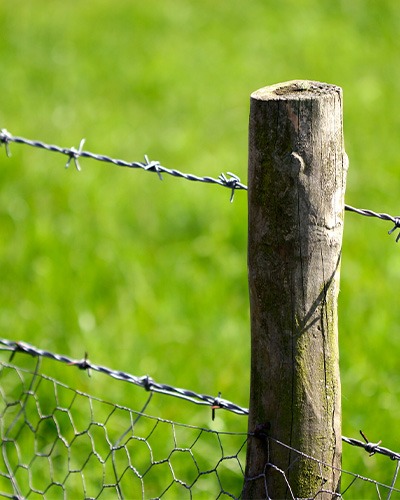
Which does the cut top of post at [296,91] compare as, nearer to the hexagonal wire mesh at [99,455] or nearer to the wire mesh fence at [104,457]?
the wire mesh fence at [104,457]

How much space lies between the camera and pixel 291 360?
5.93 ft

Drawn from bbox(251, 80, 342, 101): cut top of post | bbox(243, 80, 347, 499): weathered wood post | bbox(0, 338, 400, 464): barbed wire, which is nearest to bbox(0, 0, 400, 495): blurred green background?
bbox(0, 338, 400, 464): barbed wire

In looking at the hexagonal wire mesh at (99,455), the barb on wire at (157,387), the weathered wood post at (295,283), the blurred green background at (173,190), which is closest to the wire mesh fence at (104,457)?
the hexagonal wire mesh at (99,455)

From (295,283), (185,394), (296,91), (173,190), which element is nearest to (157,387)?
(185,394)

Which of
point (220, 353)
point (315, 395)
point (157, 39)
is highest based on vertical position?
point (157, 39)

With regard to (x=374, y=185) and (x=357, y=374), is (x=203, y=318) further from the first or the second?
(x=374, y=185)

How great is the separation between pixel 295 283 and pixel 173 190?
373 centimetres

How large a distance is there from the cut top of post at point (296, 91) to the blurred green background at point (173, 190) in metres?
1.70

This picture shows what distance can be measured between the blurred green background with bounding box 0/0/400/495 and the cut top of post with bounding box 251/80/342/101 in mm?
Result: 1699

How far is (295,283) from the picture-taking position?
5.82ft

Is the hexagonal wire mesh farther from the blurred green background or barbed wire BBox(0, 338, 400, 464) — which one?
barbed wire BBox(0, 338, 400, 464)

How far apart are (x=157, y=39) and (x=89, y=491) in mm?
6380

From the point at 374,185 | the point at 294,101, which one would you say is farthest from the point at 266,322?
the point at 374,185

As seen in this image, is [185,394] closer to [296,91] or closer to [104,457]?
[296,91]
